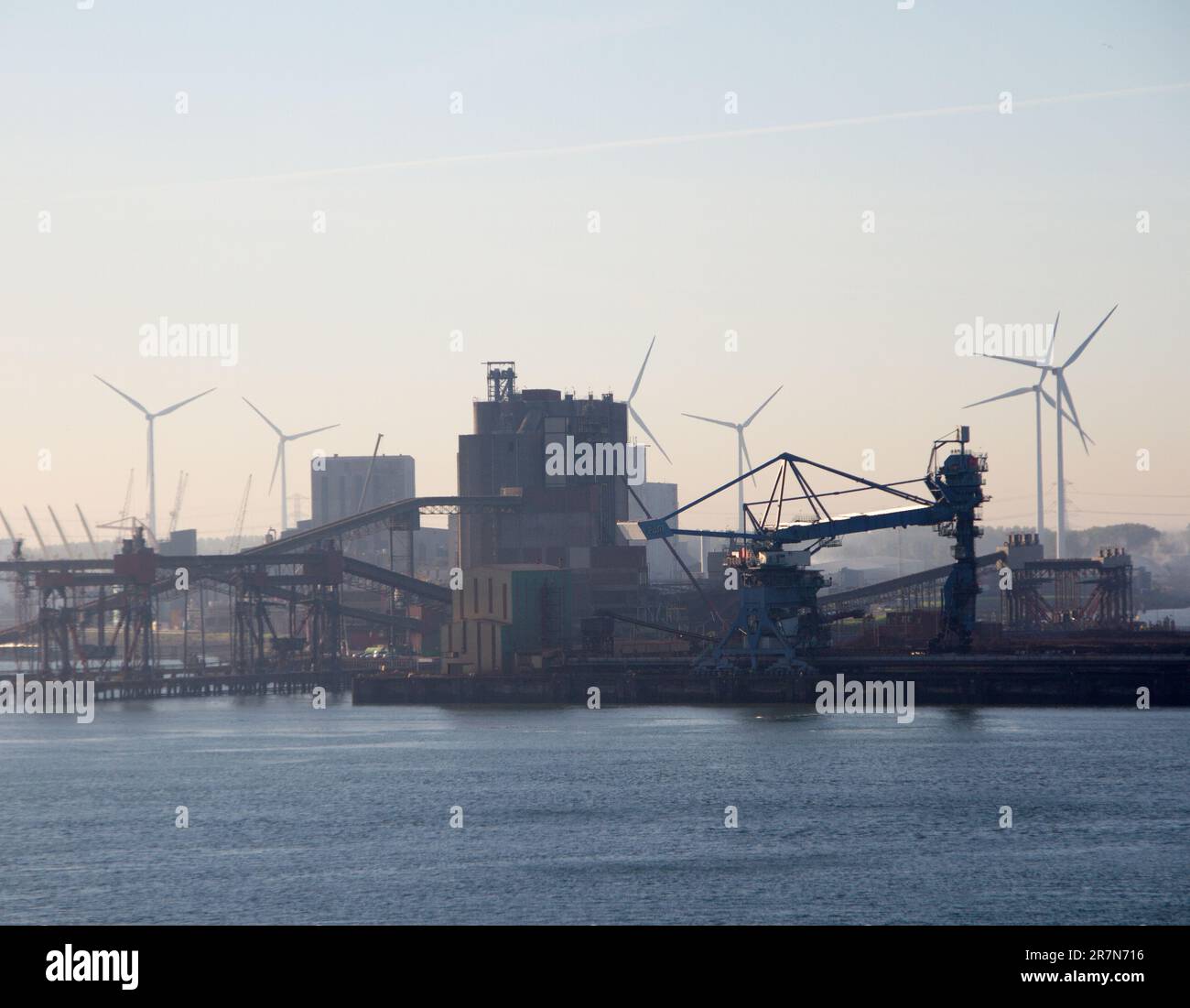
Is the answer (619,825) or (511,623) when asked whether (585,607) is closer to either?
(511,623)

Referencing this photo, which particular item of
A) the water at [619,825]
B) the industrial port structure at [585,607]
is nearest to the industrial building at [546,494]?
the industrial port structure at [585,607]

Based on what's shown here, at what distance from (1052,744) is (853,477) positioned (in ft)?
151

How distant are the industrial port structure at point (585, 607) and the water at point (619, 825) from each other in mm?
20730

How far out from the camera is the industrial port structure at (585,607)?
397ft

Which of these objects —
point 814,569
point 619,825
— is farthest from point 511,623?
point 619,825

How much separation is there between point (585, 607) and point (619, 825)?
10665 cm

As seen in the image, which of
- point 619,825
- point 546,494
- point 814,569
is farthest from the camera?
point 546,494

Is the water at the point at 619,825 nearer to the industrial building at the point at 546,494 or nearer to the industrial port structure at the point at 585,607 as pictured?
the industrial port structure at the point at 585,607

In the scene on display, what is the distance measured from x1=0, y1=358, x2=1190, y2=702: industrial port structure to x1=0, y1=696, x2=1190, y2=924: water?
20.7 metres

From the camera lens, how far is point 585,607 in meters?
165

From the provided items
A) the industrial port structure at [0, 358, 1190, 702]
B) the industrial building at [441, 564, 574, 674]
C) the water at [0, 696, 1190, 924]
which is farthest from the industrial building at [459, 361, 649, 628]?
the water at [0, 696, 1190, 924]

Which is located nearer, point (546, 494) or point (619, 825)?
point (619, 825)

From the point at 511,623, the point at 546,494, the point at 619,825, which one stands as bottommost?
the point at 619,825

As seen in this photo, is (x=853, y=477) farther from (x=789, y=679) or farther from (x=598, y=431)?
(x=598, y=431)
